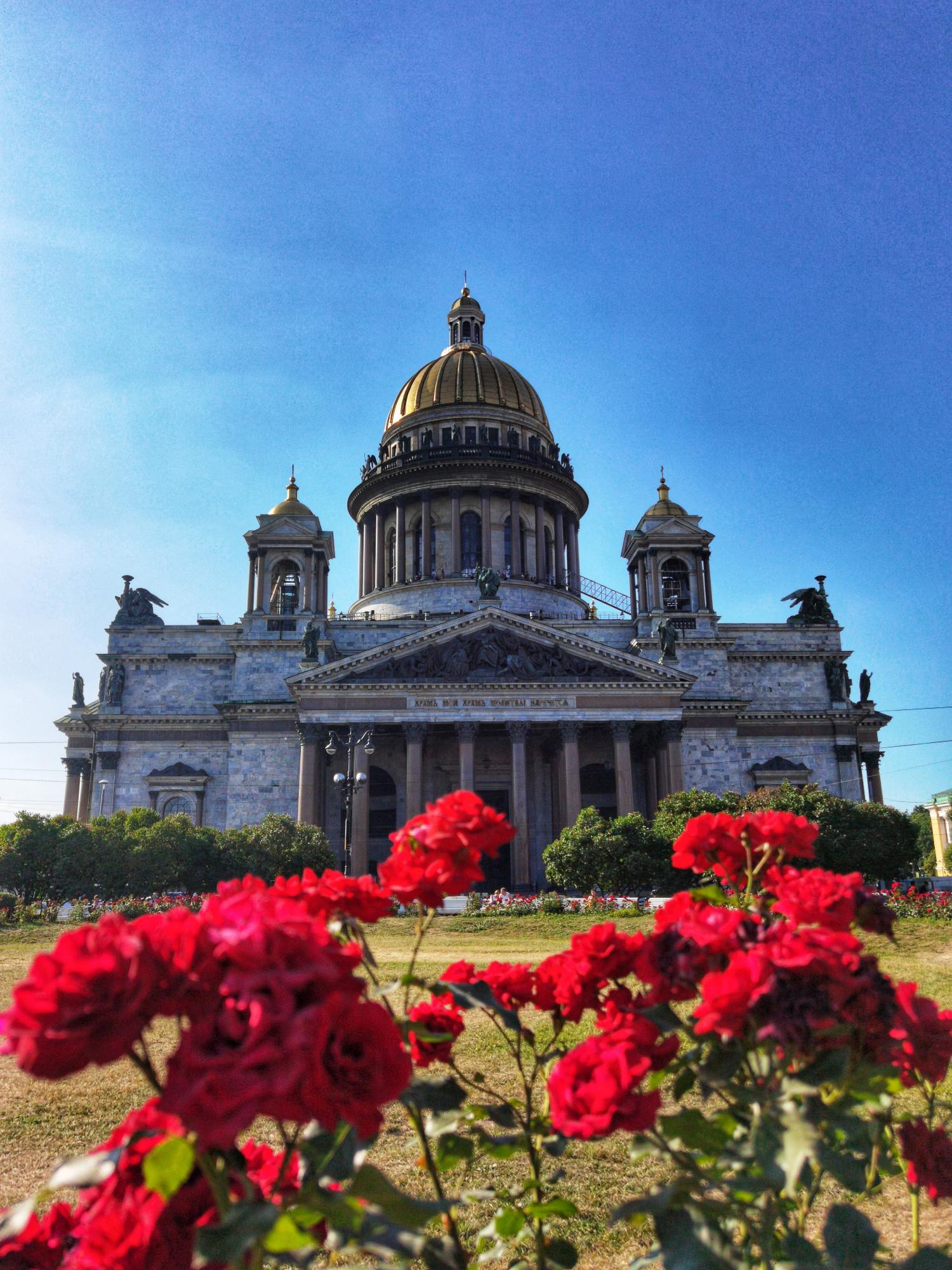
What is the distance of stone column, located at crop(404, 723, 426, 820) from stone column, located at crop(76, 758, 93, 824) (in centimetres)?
1735

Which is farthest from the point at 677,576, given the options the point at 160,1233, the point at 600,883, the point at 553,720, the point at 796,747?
the point at 160,1233

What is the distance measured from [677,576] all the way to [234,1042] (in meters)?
51.7

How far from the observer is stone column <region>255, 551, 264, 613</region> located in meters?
49.2

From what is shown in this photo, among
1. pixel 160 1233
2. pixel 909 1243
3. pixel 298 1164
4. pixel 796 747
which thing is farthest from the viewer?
pixel 796 747

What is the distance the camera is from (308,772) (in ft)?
136

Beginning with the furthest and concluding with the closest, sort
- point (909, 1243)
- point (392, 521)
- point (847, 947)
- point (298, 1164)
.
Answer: point (392, 521)
point (909, 1243)
point (298, 1164)
point (847, 947)

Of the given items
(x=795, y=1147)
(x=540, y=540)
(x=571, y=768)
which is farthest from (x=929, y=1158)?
(x=540, y=540)

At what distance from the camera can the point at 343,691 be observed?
1651 inches

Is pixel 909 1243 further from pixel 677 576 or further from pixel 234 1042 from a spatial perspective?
pixel 677 576

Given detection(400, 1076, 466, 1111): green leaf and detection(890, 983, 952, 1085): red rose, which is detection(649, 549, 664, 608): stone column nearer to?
detection(890, 983, 952, 1085): red rose

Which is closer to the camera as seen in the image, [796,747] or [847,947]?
[847,947]

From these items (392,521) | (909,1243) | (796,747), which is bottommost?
(909,1243)

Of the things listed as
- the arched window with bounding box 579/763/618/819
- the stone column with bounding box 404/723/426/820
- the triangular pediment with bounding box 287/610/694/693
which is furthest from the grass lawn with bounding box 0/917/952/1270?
the arched window with bounding box 579/763/618/819

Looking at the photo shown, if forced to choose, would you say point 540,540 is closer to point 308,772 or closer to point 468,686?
point 468,686
